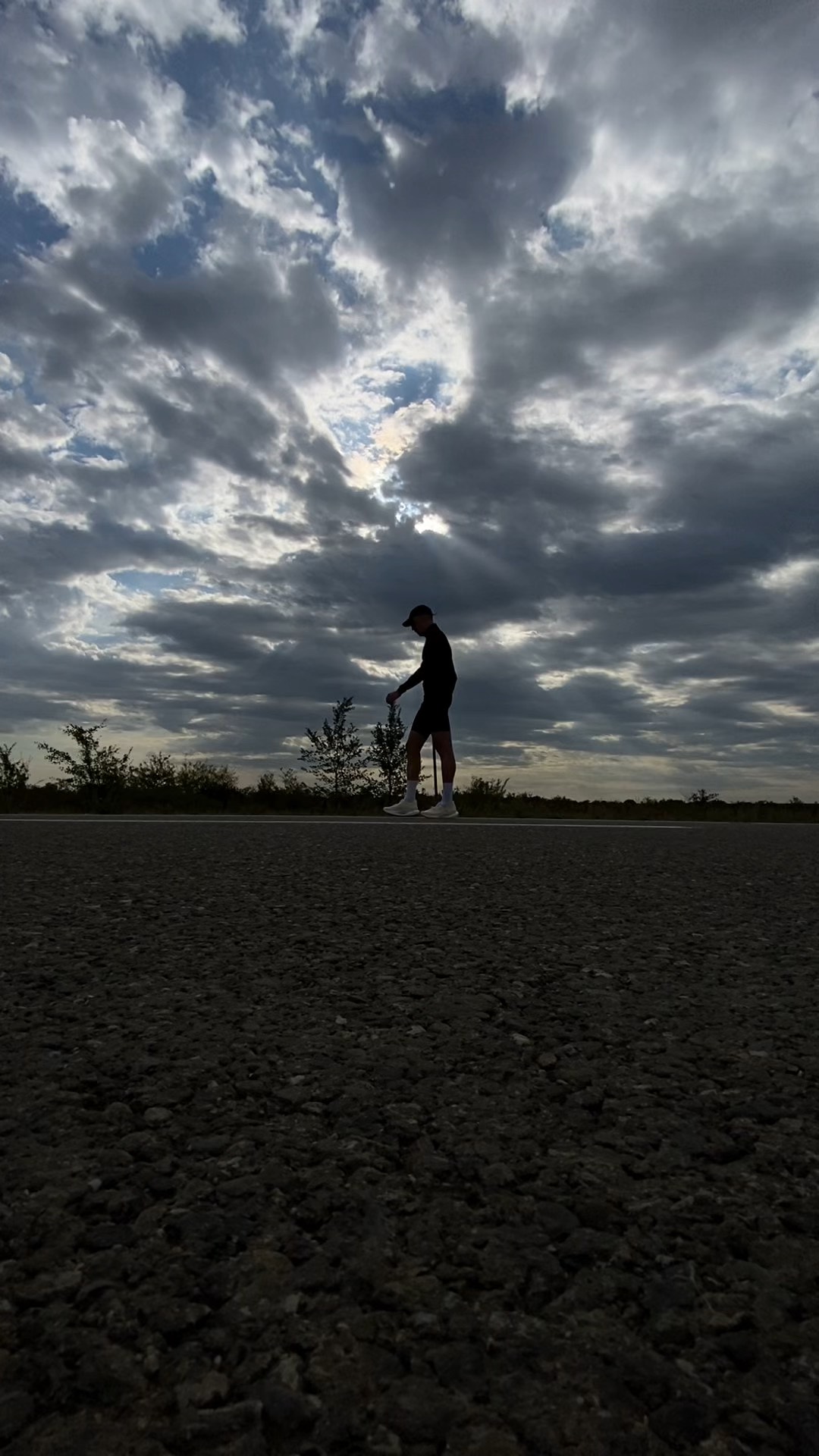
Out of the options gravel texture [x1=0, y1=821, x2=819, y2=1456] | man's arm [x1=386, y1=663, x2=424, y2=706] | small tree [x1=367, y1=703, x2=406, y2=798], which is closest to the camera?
gravel texture [x1=0, y1=821, x2=819, y2=1456]

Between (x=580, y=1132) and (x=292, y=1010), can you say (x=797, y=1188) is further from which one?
(x=292, y=1010)

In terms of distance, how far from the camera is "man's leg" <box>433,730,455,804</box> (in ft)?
32.3

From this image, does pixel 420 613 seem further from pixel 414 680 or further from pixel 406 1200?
pixel 406 1200

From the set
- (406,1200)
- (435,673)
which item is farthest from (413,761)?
(406,1200)

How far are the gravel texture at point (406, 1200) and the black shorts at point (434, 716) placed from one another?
287 inches

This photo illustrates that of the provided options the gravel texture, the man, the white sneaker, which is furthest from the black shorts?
the gravel texture

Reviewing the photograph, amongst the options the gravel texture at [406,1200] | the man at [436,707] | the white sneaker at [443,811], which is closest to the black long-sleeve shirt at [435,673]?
the man at [436,707]

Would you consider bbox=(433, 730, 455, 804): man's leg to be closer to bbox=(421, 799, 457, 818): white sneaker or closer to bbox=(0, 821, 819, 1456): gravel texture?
bbox=(421, 799, 457, 818): white sneaker

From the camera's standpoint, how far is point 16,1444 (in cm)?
74

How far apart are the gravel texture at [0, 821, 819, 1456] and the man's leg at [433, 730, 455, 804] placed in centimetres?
725

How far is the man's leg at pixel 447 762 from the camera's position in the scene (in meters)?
9.85

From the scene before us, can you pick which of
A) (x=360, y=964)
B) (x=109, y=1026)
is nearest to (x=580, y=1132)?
(x=109, y=1026)

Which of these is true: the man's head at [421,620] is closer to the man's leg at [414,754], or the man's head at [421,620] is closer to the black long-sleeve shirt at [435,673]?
the black long-sleeve shirt at [435,673]

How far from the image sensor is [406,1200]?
1116mm
